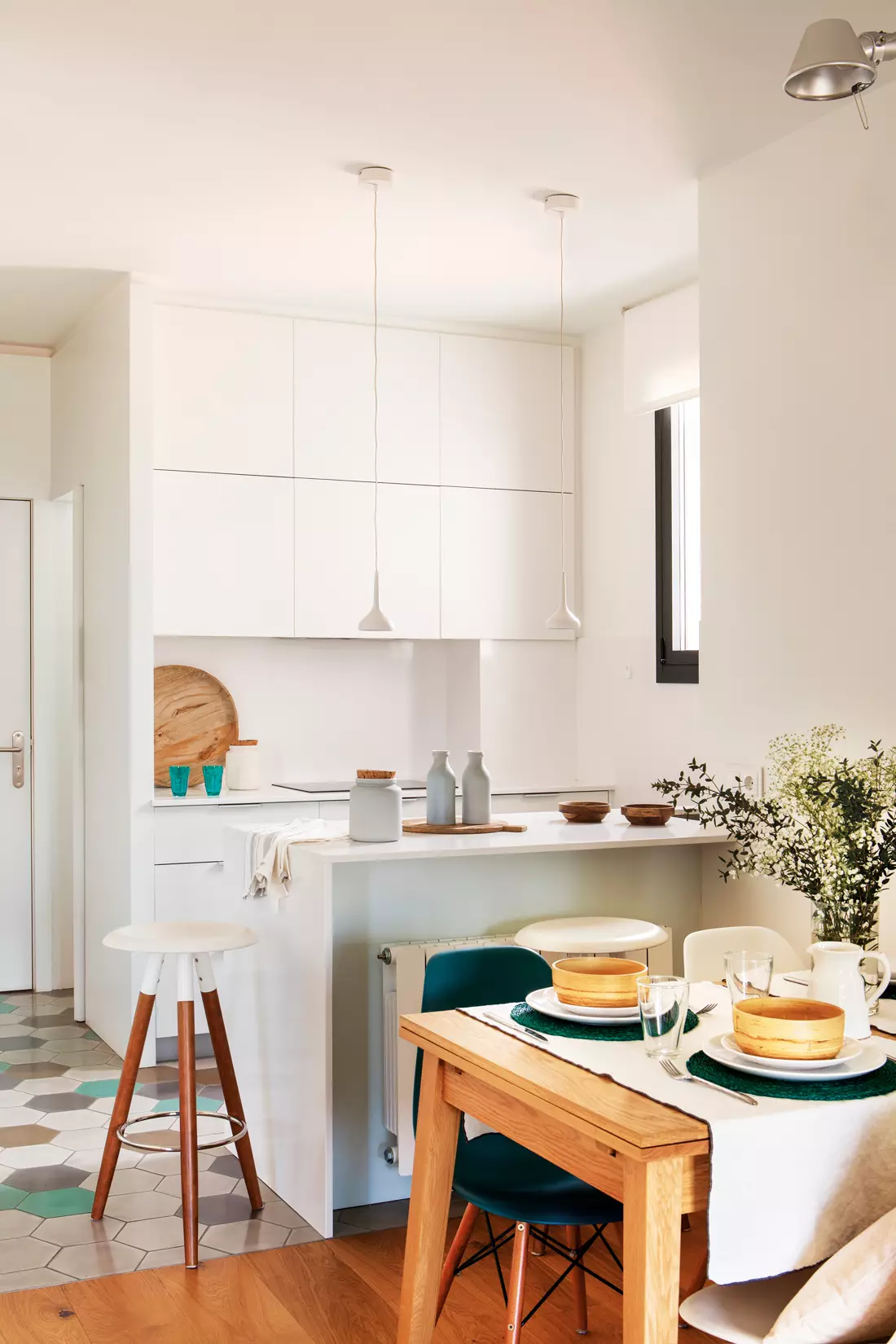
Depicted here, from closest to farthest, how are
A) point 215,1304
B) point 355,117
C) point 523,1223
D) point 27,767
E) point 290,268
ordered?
point 523,1223
point 215,1304
point 355,117
point 290,268
point 27,767

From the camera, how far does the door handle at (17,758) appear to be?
19.0ft

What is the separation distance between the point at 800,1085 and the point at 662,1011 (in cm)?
22

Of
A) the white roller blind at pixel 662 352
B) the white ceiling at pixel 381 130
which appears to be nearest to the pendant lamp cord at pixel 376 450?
the white ceiling at pixel 381 130

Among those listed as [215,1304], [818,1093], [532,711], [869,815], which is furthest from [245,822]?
[818,1093]

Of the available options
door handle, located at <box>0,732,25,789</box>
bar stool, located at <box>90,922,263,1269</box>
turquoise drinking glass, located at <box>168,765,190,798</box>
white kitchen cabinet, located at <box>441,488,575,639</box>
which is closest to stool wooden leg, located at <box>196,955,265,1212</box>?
bar stool, located at <box>90,922,263,1269</box>

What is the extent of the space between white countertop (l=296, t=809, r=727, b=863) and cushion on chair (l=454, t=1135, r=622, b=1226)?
844 millimetres

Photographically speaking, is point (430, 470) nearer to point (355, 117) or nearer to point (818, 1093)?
point (355, 117)

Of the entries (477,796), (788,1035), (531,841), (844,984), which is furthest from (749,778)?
(788,1035)

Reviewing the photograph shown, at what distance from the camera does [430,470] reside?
5262 mm

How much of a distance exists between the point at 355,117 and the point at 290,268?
1.27 meters

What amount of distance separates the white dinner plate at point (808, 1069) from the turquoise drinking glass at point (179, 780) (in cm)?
299

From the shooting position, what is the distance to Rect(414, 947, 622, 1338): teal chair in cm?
226

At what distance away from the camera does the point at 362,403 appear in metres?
5.14

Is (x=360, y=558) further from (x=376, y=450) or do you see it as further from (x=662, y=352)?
(x=662, y=352)
